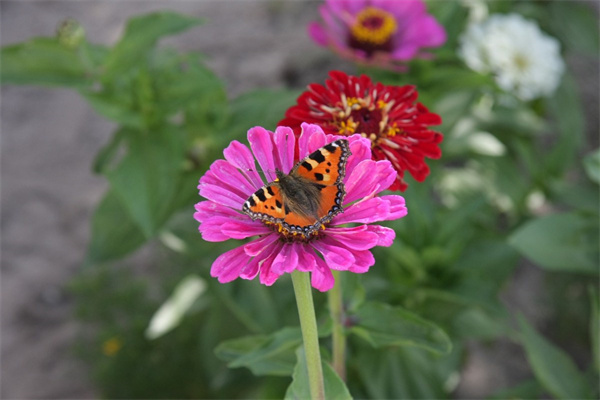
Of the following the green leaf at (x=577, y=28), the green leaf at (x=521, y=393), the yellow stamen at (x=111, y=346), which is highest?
the green leaf at (x=577, y=28)

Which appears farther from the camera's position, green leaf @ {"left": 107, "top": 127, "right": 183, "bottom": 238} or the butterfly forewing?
green leaf @ {"left": 107, "top": 127, "right": 183, "bottom": 238}

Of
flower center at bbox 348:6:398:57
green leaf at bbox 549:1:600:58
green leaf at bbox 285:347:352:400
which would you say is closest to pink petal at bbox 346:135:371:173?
green leaf at bbox 285:347:352:400

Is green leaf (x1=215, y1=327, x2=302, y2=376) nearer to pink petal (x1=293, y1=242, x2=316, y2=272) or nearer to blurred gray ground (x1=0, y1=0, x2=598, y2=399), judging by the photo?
pink petal (x1=293, y1=242, x2=316, y2=272)

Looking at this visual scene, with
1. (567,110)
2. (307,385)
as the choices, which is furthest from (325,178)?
(567,110)

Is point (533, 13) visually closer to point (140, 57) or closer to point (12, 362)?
point (140, 57)

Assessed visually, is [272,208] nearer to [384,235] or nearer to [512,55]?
[384,235]

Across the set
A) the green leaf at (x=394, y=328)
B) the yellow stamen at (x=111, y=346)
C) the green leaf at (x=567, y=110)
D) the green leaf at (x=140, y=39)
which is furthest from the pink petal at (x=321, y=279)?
the green leaf at (x=567, y=110)

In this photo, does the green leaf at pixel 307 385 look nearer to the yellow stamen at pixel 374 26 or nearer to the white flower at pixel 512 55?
the yellow stamen at pixel 374 26
